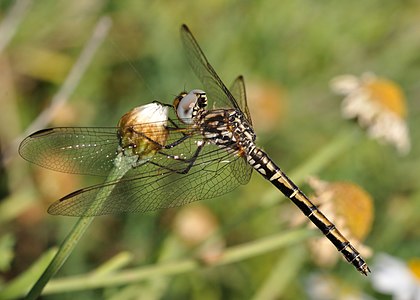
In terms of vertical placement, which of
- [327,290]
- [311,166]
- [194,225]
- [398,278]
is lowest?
[398,278]

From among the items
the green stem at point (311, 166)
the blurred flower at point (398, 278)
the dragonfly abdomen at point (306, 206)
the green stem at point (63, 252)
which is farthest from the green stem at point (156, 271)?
the blurred flower at point (398, 278)

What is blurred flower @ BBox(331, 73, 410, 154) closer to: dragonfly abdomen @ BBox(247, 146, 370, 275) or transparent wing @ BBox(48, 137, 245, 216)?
dragonfly abdomen @ BBox(247, 146, 370, 275)

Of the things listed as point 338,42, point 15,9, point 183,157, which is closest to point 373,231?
point 338,42

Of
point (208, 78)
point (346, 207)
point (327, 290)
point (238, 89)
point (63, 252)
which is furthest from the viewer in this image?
point (327, 290)

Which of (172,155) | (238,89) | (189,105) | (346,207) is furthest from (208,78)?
(346,207)

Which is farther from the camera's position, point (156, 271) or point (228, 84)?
point (228, 84)

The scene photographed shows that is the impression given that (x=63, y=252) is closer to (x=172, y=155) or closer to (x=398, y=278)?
(x=172, y=155)

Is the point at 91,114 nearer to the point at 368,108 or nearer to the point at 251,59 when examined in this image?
the point at 251,59

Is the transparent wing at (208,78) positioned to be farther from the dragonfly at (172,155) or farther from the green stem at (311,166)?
the green stem at (311,166)
